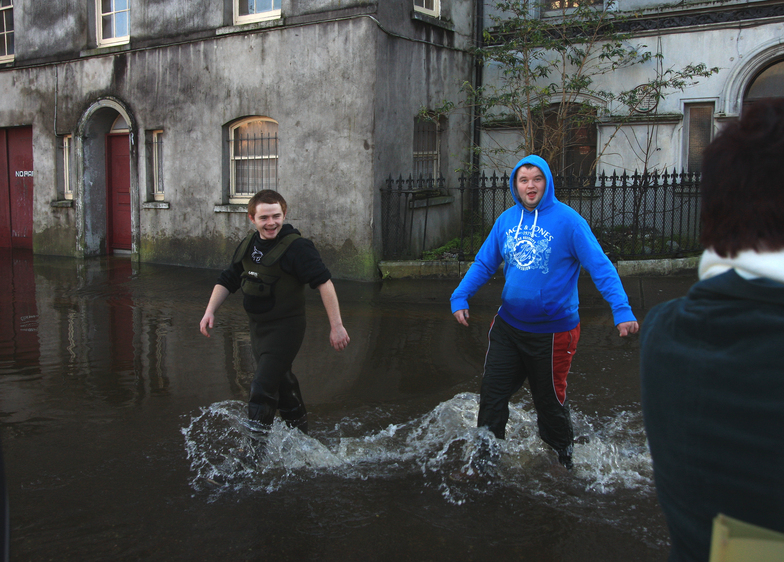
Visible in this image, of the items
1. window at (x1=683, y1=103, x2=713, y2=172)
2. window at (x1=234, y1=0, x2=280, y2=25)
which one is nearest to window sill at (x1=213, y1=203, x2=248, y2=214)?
window at (x1=234, y1=0, x2=280, y2=25)

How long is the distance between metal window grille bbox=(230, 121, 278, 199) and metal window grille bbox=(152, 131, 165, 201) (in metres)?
1.82

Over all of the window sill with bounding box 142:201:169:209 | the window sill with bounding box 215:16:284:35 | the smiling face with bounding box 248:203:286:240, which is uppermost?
the window sill with bounding box 215:16:284:35

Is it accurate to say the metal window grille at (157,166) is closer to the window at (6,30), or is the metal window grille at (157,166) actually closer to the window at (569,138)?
the window at (6,30)

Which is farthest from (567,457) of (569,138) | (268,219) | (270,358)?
(569,138)

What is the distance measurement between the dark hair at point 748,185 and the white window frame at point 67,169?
15.4 meters

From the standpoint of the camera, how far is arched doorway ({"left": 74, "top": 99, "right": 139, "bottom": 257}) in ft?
Result: 46.8

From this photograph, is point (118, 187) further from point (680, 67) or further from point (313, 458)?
point (313, 458)

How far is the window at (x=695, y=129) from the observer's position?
1241 centimetres

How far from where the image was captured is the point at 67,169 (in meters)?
15.0

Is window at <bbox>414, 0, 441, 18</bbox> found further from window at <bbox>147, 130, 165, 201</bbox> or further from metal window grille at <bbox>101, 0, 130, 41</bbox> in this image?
metal window grille at <bbox>101, 0, 130, 41</bbox>

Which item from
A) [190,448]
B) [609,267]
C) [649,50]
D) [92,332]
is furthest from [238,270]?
[649,50]

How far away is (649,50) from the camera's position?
40.8ft

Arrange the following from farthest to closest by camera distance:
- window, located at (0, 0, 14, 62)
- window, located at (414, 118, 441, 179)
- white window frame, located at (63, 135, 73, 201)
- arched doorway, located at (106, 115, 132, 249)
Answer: window, located at (0, 0, 14, 62) < white window frame, located at (63, 135, 73, 201) < arched doorway, located at (106, 115, 132, 249) < window, located at (414, 118, 441, 179)

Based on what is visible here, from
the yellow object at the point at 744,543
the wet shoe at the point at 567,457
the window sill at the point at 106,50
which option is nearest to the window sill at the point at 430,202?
the window sill at the point at 106,50
